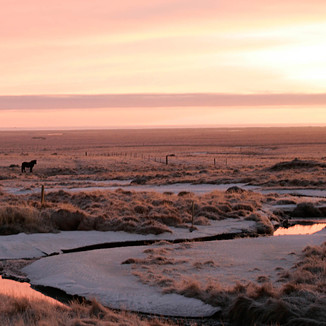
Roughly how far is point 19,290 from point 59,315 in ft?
11.1

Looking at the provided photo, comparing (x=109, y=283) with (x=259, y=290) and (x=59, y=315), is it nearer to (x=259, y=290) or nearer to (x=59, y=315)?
(x=59, y=315)

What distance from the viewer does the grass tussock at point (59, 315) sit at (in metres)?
9.98

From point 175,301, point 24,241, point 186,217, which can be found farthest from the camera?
point 186,217

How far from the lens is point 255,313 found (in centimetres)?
1095

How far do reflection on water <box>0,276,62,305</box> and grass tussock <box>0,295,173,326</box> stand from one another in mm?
885

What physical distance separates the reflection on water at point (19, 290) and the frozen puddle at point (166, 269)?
0.42 metres

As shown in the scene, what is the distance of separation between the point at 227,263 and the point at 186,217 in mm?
7853

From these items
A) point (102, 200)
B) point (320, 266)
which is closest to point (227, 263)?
point (320, 266)

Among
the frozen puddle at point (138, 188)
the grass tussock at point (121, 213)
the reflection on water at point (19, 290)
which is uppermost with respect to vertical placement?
the grass tussock at point (121, 213)

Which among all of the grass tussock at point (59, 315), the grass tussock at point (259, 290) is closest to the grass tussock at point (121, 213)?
the grass tussock at point (259, 290)

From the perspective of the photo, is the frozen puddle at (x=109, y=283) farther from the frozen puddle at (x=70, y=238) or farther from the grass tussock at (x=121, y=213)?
the grass tussock at (x=121, y=213)

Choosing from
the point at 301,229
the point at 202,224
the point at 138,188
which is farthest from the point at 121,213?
the point at 138,188

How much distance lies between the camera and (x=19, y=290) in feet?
44.2

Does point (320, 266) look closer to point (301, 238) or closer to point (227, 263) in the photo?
point (227, 263)
